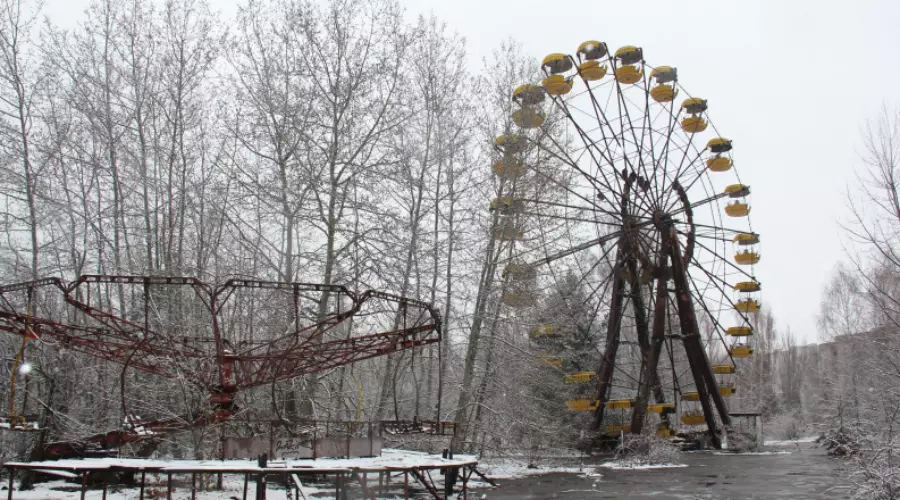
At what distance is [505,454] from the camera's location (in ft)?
76.6

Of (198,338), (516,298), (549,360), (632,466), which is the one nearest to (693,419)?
(632,466)

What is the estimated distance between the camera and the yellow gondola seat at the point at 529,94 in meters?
A: 24.6

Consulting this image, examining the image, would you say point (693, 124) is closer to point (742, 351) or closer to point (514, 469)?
point (742, 351)

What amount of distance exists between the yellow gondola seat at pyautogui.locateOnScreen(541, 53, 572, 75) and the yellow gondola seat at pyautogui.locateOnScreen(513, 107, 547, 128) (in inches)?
73.7

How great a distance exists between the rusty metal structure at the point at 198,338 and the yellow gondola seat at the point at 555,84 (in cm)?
1021

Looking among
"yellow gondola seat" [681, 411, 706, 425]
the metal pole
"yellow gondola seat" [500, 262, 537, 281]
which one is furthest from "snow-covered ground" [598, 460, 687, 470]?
"yellow gondola seat" [500, 262, 537, 281]

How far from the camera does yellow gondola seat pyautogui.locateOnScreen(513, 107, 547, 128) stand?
80.7 ft

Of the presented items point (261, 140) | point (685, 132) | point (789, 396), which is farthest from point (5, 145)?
point (789, 396)

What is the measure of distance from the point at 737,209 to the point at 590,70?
7921mm

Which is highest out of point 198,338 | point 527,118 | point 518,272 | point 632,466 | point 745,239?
point 527,118

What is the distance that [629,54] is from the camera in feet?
87.4

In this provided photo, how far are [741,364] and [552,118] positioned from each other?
1509 inches

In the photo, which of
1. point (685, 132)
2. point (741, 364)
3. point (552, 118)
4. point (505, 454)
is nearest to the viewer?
point (505, 454)

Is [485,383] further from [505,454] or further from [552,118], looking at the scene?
[552,118]
